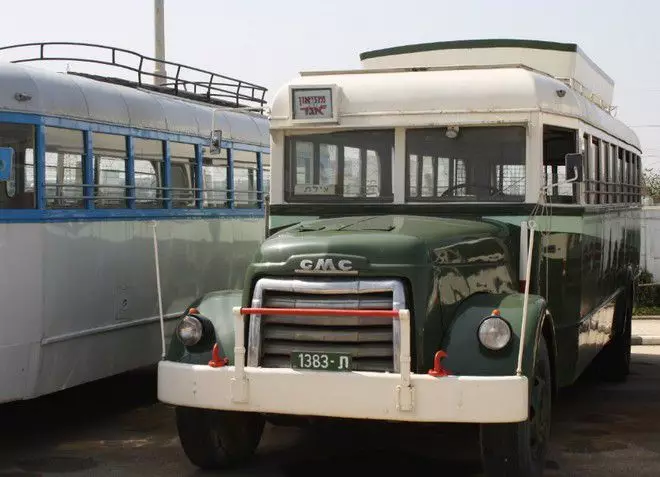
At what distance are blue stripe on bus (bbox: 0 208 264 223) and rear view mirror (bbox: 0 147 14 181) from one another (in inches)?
9.4

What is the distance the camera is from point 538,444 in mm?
7547

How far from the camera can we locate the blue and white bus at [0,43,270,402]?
28.4 feet

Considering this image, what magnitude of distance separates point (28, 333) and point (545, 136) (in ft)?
12.8

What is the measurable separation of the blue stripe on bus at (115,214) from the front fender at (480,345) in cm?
331

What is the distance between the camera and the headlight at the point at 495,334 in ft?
22.7

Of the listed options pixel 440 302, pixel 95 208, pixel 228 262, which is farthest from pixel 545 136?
pixel 228 262

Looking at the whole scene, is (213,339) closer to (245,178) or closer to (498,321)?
(498,321)

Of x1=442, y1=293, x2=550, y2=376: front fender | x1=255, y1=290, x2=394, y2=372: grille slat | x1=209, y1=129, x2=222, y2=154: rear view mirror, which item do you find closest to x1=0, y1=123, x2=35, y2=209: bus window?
x1=209, y1=129, x2=222, y2=154: rear view mirror

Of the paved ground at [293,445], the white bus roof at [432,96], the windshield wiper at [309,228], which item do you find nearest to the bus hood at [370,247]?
the windshield wiper at [309,228]

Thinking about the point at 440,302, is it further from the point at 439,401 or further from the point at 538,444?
the point at 538,444

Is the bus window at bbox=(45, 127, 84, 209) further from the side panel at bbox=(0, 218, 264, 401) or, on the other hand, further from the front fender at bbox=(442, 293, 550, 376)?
the front fender at bbox=(442, 293, 550, 376)

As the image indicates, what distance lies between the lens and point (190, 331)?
751 centimetres

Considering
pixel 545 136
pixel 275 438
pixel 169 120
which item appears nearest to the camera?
pixel 545 136

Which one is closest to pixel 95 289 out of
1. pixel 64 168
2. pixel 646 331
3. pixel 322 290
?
pixel 64 168
